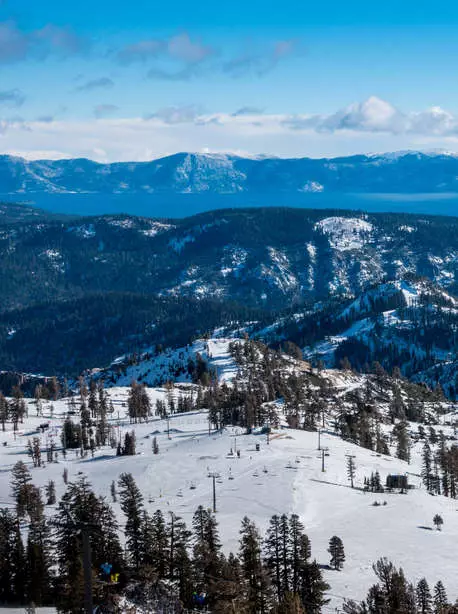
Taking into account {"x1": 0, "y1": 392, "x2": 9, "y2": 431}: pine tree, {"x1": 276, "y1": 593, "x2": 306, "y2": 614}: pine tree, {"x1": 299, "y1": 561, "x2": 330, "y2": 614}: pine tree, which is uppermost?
{"x1": 276, "y1": 593, "x2": 306, "y2": 614}: pine tree

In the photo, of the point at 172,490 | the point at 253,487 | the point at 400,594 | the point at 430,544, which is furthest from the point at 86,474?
the point at 400,594

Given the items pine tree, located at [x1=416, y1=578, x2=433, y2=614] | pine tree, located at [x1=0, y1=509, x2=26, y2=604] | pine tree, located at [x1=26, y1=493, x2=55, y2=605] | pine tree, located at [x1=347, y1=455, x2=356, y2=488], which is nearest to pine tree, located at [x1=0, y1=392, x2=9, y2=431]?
pine tree, located at [x1=347, y1=455, x2=356, y2=488]

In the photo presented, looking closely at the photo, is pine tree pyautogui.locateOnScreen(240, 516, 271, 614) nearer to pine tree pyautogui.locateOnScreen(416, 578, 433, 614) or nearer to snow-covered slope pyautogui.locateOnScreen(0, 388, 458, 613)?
snow-covered slope pyautogui.locateOnScreen(0, 388, 458, 613)

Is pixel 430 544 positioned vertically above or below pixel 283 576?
below

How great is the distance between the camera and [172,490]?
124250 millimetres

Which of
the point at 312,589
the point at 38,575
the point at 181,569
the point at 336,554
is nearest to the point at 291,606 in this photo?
the point at 312,589

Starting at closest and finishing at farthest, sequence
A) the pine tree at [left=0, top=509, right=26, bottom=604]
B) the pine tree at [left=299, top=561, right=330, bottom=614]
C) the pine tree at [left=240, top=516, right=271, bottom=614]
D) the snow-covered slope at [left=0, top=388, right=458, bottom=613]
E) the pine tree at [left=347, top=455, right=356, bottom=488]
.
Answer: the pine tree at [left=240, top=516, right=271, bottom=614]
the pine tree at [left=299, top=561, right=330, bottom=614]
the pine tree at [left=0, top=509, right=26, bottom=604]
the snow-covered slope at [left=0, top=388, right=458, bottom=613]
the pine tree at [left=347, top=455, right=356, bottom=488]

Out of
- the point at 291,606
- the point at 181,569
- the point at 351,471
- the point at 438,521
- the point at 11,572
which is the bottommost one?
the point at 351,471

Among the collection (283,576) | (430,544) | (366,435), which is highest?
(283,576)

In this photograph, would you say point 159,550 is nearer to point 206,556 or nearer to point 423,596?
point 206,556

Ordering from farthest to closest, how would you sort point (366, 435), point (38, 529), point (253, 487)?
1. point (366, 435)
2. point (253, 487)
3. point (38, 529)

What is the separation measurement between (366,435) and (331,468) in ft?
149

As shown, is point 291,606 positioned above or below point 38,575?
above

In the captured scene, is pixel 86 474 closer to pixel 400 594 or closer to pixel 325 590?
pixel 325 590
